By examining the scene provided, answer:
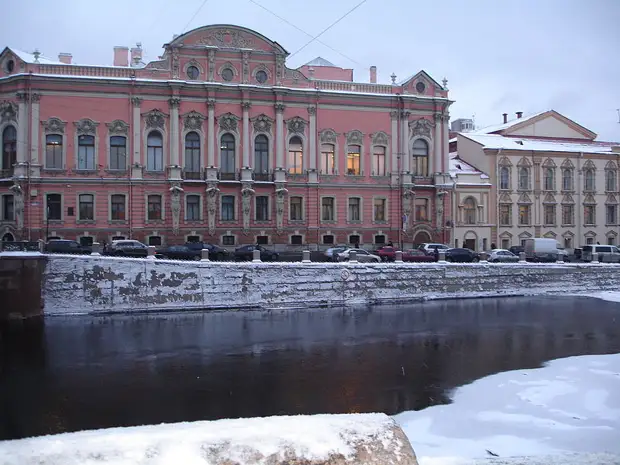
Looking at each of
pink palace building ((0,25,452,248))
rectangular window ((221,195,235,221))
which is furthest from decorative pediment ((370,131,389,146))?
rectangular window ((221,195,235,221))

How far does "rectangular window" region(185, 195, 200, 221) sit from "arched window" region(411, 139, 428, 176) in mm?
14992

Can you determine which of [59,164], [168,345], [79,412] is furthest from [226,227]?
[79,412]

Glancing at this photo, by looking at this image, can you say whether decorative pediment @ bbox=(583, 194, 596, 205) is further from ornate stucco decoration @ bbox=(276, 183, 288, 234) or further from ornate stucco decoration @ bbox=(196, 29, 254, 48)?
ornate stucco decoration @ bbox=(196, 29, 254, 48)

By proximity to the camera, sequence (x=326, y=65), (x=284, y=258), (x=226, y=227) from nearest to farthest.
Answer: (x=284, y=258), (x=226, y=227), (x=326, y=65)

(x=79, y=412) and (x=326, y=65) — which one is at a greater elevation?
(x=326, y=65)

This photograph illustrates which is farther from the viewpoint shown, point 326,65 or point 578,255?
point 326,65

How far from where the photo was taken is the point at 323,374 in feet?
52.3

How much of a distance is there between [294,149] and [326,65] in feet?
28.2

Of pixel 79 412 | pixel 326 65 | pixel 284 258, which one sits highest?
pixel 326 65

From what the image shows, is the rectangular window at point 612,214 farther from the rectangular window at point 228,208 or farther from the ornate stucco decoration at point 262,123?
the rectangular window at point 228,208

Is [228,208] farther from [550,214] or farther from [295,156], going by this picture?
[550,214]

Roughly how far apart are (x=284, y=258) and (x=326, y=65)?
60.5ft

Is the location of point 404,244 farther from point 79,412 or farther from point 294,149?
point 79,412

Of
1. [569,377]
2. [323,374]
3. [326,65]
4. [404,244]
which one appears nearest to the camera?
[569,377]
